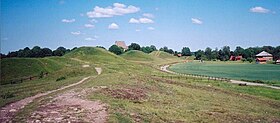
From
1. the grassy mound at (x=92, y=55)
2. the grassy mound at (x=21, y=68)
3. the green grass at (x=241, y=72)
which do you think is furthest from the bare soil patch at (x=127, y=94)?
the grassy mound at (x=92, y=55)

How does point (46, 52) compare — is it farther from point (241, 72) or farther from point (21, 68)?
point (241, 72)

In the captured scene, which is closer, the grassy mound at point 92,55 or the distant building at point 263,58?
the grassy mound at point 92,55

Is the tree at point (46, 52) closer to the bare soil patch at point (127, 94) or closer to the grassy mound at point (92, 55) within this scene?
the grassy mound at point (92, 55)

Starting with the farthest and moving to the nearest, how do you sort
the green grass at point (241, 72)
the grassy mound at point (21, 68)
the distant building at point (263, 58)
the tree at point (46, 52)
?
the distant building at point (263, 58) → the tree at point (46, 52) → the green grass at point (241, 72) → the grassy mound at point (21, 68)

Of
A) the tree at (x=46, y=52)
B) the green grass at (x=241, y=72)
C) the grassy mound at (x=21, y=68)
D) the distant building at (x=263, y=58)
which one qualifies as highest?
the tree at (x=46, y=52)

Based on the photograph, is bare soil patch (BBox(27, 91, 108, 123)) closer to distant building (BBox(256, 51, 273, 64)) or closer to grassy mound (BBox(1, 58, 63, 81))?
grassy mound (BBox(1, 58, 63, 81))

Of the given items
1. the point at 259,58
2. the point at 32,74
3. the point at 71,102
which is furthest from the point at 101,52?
the point at 71,102

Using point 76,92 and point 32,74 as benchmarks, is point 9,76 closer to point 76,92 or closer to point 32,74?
point 32,74

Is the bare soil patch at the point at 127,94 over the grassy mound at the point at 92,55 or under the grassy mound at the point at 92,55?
under

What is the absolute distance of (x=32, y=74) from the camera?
213 feet

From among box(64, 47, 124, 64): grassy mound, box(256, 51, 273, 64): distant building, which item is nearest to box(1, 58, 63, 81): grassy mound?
box(64, 47, 124, 64): grassy mound

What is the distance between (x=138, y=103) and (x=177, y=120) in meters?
6.65

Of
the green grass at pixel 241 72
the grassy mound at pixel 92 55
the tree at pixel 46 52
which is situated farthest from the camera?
the tree at pixel 46 52

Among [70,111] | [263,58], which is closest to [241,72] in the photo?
[70,111]
